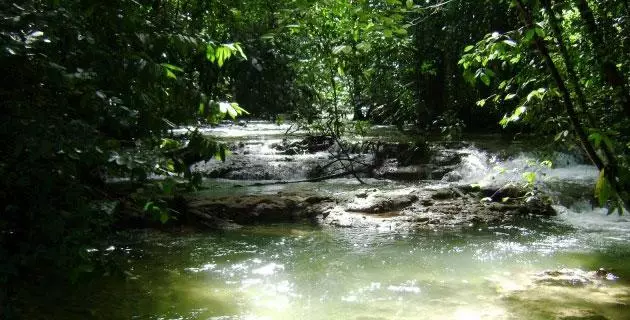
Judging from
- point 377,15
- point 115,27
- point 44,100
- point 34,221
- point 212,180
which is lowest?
point 212,180

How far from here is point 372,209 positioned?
714cm

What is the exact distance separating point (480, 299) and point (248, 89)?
10.5 feet

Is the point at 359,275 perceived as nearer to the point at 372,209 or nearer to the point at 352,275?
the point at 352,275

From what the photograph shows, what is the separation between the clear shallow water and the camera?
3707 millimetres

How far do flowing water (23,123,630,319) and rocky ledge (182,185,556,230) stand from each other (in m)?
0.30

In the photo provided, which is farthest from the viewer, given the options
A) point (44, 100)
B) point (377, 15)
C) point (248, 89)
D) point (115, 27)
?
point (248, 89)

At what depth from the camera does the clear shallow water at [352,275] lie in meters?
3.71

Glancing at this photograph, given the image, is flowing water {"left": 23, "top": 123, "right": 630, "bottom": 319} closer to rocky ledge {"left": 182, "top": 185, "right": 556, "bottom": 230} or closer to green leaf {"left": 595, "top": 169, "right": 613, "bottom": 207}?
rocky ledge {"left": 182, "top": 185, "right": 556, "bottom": 230}

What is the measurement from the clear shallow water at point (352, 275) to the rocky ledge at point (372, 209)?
0.37 meters

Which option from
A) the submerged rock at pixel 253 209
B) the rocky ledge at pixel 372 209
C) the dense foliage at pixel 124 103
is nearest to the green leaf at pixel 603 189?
the dense foliage at pixel 124 103

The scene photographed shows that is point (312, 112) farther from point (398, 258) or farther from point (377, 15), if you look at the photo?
point (377, 15)

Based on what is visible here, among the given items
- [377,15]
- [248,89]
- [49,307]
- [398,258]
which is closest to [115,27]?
[377,15]

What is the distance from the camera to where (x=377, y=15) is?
2.91 metres

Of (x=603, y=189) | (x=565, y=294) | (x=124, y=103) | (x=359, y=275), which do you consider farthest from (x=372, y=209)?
(x=124, y=103)
